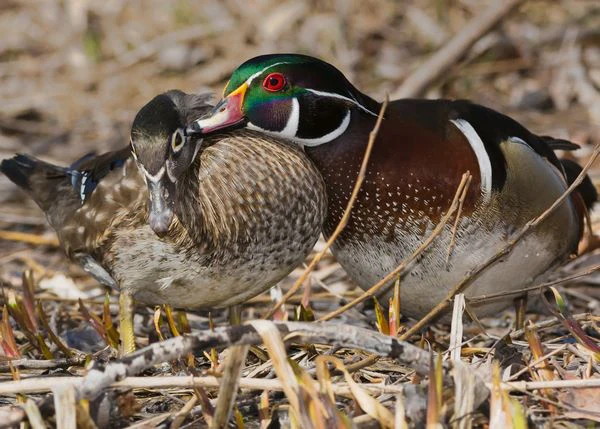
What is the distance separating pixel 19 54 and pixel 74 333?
436 centimetres

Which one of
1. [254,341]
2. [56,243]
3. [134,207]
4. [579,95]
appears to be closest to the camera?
[254,341]

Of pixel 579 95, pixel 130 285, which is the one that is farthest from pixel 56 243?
pixel 579 95

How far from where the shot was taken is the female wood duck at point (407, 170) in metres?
3.64

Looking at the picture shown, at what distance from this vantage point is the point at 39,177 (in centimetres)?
437

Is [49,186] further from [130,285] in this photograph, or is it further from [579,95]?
[579,95]

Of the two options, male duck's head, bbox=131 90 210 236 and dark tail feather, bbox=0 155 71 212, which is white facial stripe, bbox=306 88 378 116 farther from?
dark tail feather, bbox=0 155 71 212

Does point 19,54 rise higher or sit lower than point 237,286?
higher

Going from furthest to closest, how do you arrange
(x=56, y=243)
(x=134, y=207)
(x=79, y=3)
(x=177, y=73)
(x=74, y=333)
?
(x=79, y=3) → (x=177, y=73) → (x=56, y=243) → (x=74, y=333) → (x=134, y=207)

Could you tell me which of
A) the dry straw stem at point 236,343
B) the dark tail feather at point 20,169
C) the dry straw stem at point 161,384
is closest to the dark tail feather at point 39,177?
the dark tail feather at point 20,169

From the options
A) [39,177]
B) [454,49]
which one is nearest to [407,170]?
[39,177]

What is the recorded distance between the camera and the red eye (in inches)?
141

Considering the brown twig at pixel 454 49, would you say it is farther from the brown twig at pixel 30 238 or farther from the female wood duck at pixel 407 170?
the female wood duck at pixel 407 170

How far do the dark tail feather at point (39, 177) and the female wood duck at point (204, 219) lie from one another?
18.8 inches

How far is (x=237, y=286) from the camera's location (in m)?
3.55
